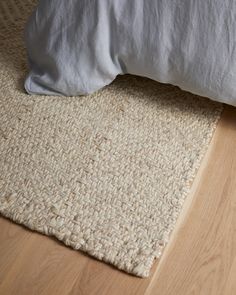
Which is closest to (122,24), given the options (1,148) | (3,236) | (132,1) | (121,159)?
(132,1)

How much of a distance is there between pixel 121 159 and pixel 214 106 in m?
0.34

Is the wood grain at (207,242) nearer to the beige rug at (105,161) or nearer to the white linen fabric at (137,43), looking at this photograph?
the beige rug at (105,161)

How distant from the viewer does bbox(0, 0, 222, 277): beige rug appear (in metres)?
0.86

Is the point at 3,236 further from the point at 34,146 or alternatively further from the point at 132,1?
the point at 132,1

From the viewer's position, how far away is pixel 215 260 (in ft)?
2.77

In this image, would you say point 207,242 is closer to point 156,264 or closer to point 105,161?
point 156,264

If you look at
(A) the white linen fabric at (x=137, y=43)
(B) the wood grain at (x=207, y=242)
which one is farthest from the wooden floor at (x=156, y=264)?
(A) the white linen fabric at (x=137, y=43)

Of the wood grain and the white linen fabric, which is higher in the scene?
the white linen fabric

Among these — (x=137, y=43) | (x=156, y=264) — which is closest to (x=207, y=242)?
(x=156, y=264)

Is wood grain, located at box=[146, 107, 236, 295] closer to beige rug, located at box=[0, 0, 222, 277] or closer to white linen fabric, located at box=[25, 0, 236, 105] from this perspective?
beige rug, located at box=[0, 0, 222, 277]

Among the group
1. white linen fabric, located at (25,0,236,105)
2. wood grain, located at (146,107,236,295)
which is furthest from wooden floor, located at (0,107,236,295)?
white linen fabric, located at (25,0,236,105)

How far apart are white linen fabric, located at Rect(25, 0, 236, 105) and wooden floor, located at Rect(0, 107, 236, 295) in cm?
31

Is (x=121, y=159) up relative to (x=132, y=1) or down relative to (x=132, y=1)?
down

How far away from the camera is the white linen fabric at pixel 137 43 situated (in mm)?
881
